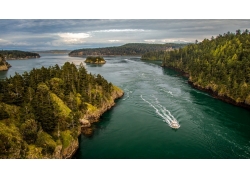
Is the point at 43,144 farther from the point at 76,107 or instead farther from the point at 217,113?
the point at 217,113

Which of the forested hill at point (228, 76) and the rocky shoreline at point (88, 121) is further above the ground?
the forested hill at point (228, 76)

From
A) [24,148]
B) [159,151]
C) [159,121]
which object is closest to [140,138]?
[159,151]

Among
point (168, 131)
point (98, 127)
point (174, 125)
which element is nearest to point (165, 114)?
point (174, 125)

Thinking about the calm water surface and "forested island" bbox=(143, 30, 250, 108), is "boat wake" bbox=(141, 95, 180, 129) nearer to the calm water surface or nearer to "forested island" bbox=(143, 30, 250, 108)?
the calm water surface

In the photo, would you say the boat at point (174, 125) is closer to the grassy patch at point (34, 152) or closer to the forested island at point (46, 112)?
the forested island at point (46, 112)

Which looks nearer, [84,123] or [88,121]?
[84,123]

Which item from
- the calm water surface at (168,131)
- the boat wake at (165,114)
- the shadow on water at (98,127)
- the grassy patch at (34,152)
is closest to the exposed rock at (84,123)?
the shadow on water at (98,127)

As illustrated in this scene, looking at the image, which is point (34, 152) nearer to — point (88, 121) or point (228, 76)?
point (88, 121)
